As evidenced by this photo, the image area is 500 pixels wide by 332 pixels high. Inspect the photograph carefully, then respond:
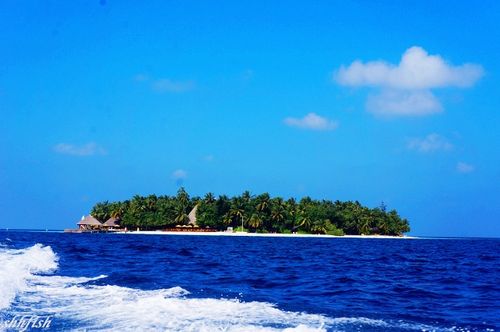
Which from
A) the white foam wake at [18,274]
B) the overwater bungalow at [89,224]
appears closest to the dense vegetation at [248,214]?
the overwater bungalow at [89,224]

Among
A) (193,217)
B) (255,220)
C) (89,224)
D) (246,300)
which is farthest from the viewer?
(89,224)

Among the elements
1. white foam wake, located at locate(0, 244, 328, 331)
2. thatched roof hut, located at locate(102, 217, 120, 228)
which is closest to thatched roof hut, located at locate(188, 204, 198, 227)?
thatched roof hut, located at locate(102, 217, 120, 228)

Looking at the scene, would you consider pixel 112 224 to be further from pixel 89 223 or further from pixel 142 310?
pixel 142 310

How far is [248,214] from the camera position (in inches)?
5305

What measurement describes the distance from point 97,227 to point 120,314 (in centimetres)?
14196

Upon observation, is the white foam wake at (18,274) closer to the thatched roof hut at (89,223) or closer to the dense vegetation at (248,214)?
the dense vegetation at (248,214)

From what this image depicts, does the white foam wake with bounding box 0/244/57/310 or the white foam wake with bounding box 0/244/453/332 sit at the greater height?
the white foam wake with bounding box 0/244/57/310

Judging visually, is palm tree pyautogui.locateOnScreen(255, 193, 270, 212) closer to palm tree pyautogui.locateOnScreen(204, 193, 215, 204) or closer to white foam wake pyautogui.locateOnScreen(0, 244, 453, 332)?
palm tree pyautogui.locateOnScreen(204, 193, 215, 204)

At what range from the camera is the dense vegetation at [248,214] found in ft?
440

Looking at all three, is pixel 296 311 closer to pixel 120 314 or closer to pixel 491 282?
pixel 120 314

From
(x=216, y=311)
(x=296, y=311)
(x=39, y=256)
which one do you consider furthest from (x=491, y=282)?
(x=39, y=256)

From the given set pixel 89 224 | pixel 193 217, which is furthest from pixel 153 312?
pixel 89 224

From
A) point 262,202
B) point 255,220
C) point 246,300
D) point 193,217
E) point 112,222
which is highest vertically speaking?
point 262,202

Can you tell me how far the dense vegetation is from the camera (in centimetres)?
13400
